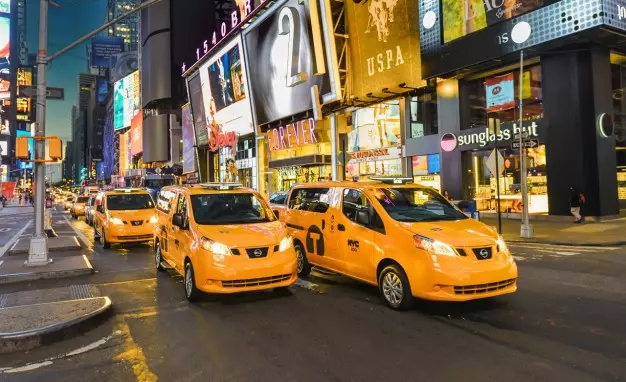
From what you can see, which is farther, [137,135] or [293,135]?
[137,135]

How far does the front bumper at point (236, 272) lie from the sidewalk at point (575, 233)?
1067 centimetres

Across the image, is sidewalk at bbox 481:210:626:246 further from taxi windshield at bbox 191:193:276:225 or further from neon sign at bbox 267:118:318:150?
neon sign at bbox 267:118:318:150

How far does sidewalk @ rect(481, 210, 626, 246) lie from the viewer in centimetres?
1393

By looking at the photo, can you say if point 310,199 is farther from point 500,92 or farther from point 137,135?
point 137,135

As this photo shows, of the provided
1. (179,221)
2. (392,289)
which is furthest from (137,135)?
(392,289)

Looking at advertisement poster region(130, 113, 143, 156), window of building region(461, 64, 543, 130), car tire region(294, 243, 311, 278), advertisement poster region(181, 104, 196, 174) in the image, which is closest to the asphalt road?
car tire region(294, 243, 311, 278)

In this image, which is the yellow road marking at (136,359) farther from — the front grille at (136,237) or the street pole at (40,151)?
the front grille at (136,237)

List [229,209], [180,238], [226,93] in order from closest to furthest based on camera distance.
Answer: [180,238] < [229,209] < [226,93]

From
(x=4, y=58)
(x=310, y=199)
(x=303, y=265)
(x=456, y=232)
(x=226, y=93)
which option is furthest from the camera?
(x=4, y=58)

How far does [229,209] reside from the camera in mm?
8555

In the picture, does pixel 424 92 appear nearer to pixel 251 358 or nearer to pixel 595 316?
pixel 595 316

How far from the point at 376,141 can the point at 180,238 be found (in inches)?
911

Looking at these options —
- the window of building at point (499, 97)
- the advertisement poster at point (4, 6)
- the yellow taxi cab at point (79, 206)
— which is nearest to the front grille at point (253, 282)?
the window of building at point (499, 97)

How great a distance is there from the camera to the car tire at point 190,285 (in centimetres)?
728
